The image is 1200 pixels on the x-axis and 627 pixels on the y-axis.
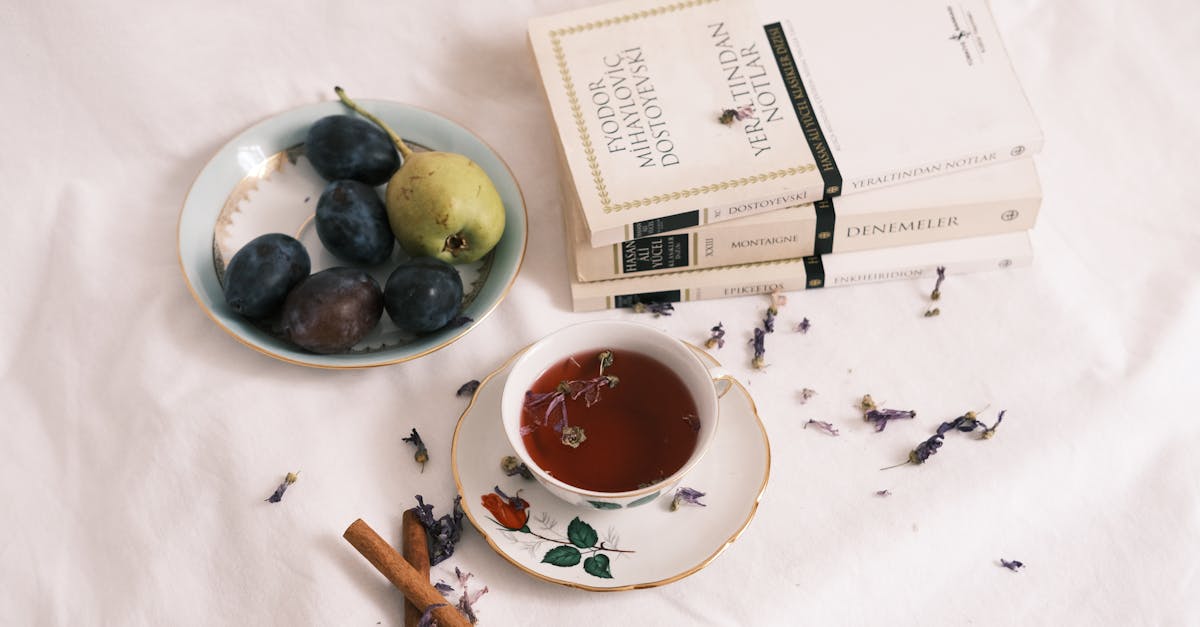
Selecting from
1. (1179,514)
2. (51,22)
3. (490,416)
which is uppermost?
(51,22)

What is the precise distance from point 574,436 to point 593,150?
1.08 ft

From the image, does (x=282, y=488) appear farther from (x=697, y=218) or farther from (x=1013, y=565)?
(x=1013, y=565)

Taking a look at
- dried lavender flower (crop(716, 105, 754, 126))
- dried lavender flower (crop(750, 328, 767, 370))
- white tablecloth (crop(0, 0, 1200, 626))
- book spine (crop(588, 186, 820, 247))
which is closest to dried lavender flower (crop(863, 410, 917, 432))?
white tablecloth (crop(0, 0, 1200, 626))

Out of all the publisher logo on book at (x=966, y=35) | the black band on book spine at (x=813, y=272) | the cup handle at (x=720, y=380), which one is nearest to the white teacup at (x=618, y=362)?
the cup handle at (x=720, y=380)

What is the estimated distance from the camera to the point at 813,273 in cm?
108

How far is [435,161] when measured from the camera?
1.05 meters

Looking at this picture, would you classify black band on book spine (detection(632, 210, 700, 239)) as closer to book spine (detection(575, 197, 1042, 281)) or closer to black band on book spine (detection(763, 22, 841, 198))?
book spine (detection(575, 197, 1042, 281))

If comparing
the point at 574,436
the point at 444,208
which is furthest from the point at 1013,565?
the point at 444,208

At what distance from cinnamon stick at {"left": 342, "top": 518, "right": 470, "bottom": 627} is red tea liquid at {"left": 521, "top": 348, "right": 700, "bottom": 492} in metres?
0.15

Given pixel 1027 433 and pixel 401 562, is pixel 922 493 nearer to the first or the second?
pixel 1027 433

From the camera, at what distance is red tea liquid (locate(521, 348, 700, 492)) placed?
89 centimetres

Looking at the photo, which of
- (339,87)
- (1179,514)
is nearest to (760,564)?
(1179,514)

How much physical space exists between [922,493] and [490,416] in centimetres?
42

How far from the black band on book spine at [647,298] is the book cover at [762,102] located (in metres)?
0.08
